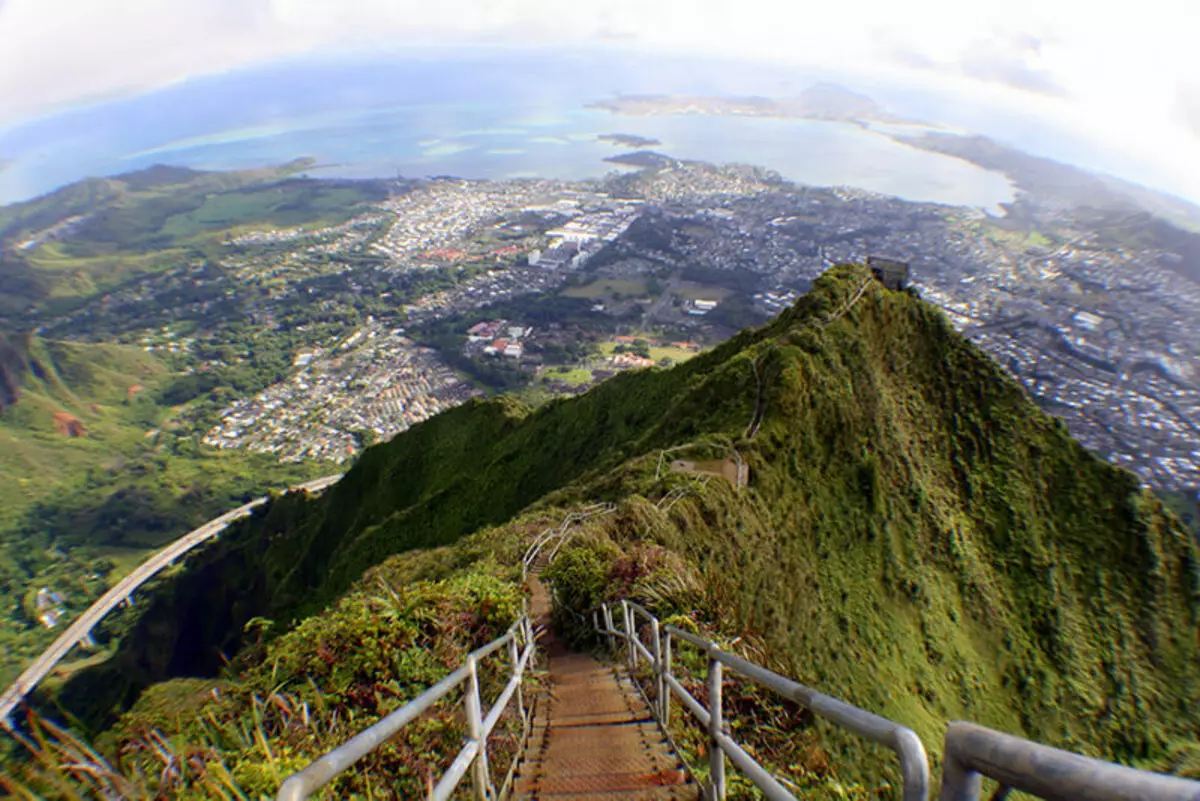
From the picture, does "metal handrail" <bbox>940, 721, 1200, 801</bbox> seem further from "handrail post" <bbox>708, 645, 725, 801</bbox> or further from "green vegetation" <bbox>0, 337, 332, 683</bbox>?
"green vegetation" <bbox>0, 337, 332, 683</bbox>

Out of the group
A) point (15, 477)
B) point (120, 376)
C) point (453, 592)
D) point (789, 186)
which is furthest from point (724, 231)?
point (453, 592)

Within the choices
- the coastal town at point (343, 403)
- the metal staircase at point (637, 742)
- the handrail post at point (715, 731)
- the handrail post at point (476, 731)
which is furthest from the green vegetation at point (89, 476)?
the handrail post at point (715, 731)

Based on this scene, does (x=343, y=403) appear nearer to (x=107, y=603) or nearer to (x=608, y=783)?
(x=107, y=603)

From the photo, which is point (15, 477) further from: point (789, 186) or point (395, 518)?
point (789, 186)

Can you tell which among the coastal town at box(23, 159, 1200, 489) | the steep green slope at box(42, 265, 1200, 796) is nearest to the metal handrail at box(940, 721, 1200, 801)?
the steep green slope at box(42, 265, 1200, 796)

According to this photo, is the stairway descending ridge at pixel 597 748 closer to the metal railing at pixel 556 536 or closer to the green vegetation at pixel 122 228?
the metal railing at pixel 556 536

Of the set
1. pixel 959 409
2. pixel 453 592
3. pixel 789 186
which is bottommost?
pixel 959 409

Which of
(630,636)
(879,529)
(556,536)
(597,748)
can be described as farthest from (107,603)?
(597,748)
